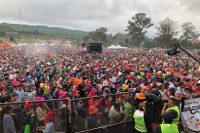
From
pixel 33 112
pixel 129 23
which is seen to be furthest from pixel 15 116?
pixel 129 23

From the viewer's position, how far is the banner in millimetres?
10461

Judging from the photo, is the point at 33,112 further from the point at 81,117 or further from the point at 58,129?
the point at 81,117

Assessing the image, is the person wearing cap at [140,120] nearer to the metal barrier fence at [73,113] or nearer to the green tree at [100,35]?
the metal barrier fence at [73,113]

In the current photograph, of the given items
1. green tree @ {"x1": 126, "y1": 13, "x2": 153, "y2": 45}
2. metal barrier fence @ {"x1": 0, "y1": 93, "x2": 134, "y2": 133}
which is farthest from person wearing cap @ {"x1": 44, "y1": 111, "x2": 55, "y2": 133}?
green tree @ {"x1": 126, "y1": 13, "x2": 153, "y2": 45}

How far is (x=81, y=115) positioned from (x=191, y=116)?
3494 mm

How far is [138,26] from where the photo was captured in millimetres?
147125

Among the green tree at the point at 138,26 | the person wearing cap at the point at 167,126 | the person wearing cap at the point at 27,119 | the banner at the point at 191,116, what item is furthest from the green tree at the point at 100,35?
the person wearing cap at the point at 167,126

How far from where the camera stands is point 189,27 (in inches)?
4916

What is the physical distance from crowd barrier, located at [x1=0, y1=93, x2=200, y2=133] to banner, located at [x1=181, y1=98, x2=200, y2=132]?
0.73m

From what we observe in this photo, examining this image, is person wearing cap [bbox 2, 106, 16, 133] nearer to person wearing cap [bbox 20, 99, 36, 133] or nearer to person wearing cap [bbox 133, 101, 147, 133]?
person wearing cap [bbox 20, 99, 36, 133]

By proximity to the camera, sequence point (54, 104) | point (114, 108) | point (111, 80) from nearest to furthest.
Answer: point (54, 104)
point (114, 108)
point (111, 80)

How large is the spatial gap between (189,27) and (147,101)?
119323 millimetres

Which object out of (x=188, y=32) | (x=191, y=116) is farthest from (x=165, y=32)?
(x=191, y=116)

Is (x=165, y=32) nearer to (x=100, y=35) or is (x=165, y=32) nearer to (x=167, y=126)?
(x=100, y=35)
